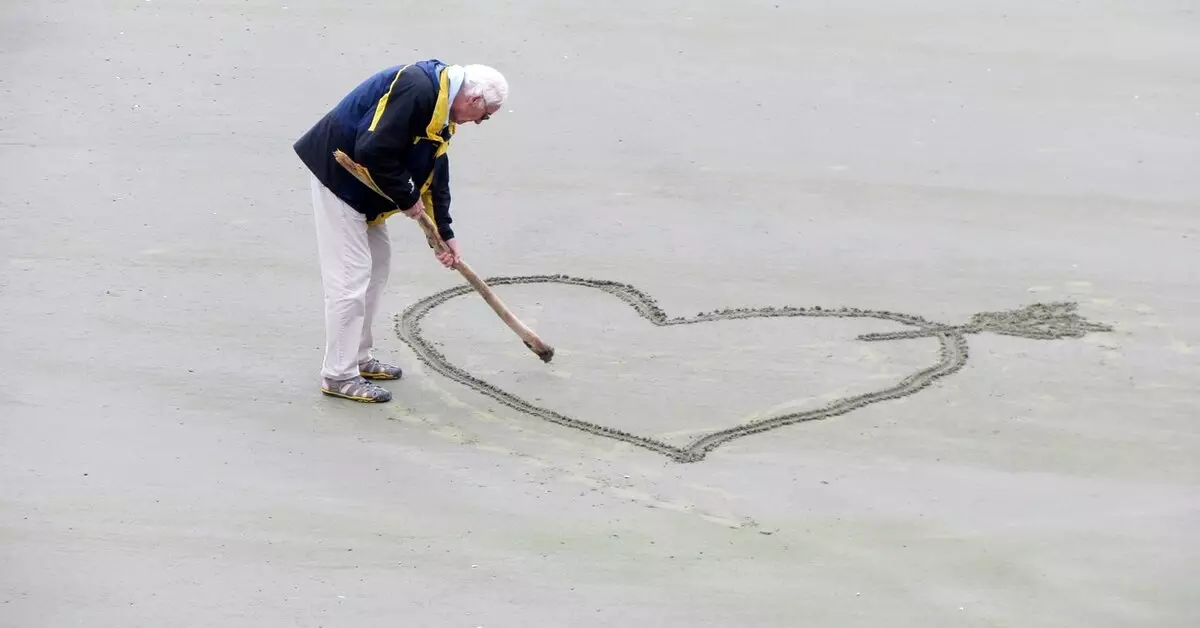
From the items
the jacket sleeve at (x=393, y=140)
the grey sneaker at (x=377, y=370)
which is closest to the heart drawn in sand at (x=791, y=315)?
the grey sneaker at (x=377, y=370)

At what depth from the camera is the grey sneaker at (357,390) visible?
6.91m

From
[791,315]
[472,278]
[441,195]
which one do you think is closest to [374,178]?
[441,195]

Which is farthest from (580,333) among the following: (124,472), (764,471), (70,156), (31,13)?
(31,13)

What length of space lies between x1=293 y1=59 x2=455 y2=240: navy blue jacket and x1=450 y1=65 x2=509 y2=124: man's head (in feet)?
0.23

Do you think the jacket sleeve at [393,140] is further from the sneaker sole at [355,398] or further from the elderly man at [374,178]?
the sneaker sole at [355,398]

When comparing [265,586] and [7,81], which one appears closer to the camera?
[265,586]

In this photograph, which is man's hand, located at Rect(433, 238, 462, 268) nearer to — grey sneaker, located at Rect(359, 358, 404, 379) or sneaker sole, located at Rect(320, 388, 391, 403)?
grey sneaker, located at Rect(359, 358, 404, 379)

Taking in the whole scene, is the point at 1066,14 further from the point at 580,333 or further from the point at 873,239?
the point at 580,333

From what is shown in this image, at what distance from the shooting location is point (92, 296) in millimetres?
7781

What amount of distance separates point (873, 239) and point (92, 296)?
4.22 metres

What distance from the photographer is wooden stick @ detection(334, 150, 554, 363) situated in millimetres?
6648

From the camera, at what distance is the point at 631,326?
7.82m

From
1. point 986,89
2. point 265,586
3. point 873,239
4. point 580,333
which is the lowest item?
point 265,586

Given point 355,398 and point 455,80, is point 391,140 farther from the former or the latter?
point 355,398
